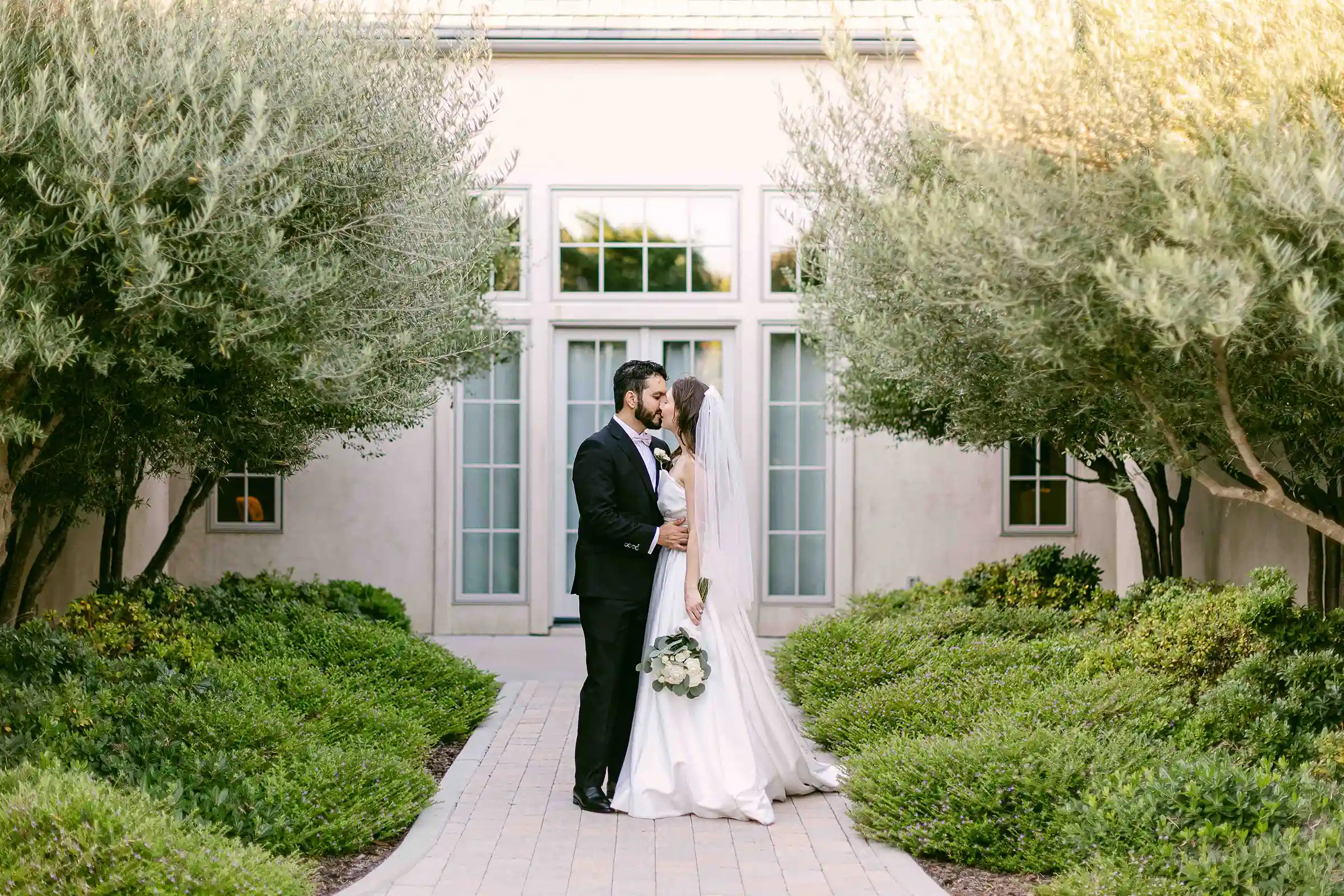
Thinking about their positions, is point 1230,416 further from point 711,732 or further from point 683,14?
point 683,14

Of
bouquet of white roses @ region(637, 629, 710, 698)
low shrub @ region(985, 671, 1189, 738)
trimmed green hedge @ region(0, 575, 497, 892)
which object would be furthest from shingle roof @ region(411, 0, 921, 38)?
bouquet of white roses @ region(637, 629, 710, 698)

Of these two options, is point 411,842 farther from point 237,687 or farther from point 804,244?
point 804,244

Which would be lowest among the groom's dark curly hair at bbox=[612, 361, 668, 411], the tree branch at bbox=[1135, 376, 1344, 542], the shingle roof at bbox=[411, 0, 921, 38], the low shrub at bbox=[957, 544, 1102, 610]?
the low shrub at bbox=[957, 544, 1102, 610]

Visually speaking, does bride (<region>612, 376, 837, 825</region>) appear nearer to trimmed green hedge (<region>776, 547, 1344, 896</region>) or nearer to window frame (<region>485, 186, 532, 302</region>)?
trimmed green hedge (<region>776, 547, 1344, 896</region>)

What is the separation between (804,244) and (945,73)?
2.37 metres

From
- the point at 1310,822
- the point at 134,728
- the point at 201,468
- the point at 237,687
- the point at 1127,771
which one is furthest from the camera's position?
the point at 201,468

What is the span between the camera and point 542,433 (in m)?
11.7

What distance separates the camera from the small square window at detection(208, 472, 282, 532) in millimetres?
11789

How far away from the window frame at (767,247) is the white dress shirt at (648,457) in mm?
5790

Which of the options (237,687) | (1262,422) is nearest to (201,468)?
(237,687)

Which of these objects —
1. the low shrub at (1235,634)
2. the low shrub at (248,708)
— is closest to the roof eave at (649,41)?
the low shrub at (248,708)

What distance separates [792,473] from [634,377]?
6067 millimetres

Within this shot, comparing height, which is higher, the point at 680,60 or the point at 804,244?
the point at 680,60

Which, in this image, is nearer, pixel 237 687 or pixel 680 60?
pixel 237 687
